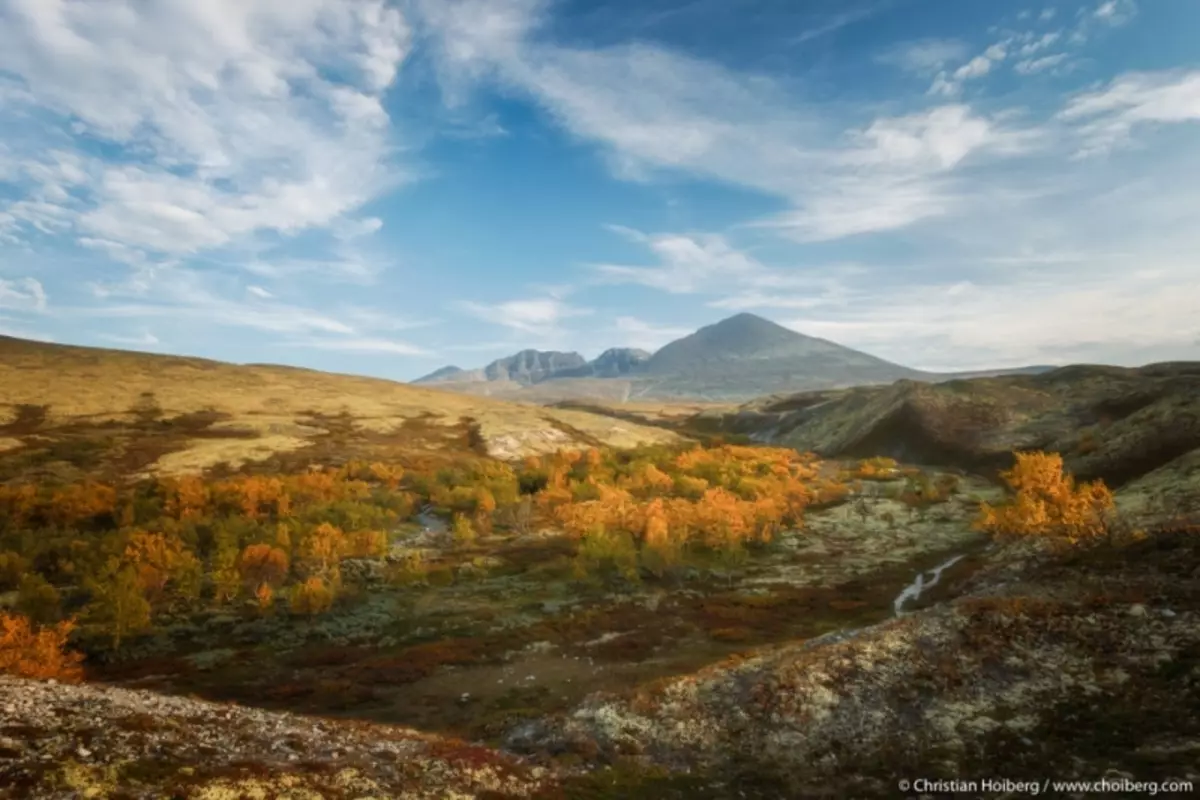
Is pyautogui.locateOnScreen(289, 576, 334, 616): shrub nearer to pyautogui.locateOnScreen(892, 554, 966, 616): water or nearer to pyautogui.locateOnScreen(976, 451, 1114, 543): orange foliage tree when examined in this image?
pyautogui.locateOnScreen(892, 554, 966, 616): water

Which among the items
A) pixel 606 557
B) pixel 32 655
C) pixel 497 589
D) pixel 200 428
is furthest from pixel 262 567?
pixel 200 428

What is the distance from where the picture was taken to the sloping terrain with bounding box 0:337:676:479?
124 meters

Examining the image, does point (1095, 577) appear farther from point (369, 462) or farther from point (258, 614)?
point (369, 462)

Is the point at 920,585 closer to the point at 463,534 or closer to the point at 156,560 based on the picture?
the point at 463,534

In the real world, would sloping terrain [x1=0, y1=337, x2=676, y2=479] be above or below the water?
above

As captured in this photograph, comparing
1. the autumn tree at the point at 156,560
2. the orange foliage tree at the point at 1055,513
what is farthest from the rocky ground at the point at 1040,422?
the autumn tree at the point at 156,560

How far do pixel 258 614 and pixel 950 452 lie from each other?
5371 inches

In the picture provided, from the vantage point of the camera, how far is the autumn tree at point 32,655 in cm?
3919

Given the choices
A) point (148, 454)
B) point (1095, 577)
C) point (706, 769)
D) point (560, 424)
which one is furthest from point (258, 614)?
point (560, 424)

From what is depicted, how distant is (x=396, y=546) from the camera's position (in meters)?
85.2

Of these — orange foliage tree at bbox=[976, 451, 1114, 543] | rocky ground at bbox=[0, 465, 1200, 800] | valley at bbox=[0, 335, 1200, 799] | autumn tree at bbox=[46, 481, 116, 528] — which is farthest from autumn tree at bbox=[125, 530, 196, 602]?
orange foliage tree at bbox=[976, 451, 1114, 543]

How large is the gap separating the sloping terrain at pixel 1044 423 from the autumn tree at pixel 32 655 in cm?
9609

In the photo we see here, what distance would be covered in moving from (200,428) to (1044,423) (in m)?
188

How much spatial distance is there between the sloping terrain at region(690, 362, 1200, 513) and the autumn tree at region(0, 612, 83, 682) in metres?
96.1
